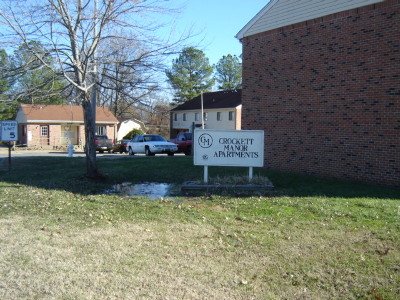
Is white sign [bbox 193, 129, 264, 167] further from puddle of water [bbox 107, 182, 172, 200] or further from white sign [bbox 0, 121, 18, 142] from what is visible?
white sign [bbox 0, 121, 18, 142]

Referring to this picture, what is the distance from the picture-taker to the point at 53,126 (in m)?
47.6

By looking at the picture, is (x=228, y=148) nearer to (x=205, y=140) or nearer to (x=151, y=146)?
(x=205, y=140)

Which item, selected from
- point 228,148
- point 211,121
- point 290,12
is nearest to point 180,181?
point 228,148

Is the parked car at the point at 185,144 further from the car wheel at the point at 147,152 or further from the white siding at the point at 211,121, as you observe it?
the white siding at the point at 211,121

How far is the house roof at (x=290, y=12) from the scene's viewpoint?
13.5 m

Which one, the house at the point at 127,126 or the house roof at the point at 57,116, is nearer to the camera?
the house roof at the point at 57,116

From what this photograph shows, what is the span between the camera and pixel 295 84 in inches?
589

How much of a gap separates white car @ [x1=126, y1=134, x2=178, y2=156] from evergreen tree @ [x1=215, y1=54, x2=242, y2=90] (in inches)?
1726

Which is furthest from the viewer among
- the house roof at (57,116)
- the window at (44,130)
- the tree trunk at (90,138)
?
→ the window at (44,130)

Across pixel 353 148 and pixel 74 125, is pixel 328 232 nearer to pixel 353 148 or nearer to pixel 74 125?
pixel 353 148

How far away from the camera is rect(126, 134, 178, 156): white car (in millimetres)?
28531

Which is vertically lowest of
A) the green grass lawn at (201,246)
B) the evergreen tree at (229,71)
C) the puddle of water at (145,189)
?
the green grass lawn at (201,246)

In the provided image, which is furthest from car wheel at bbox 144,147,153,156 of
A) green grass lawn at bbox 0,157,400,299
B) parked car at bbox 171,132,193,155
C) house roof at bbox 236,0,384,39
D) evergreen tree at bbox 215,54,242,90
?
evergreen tree at bbox 215,54,242,90

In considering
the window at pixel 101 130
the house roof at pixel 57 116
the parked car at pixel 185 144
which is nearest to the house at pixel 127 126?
the window at pixel 101 130
